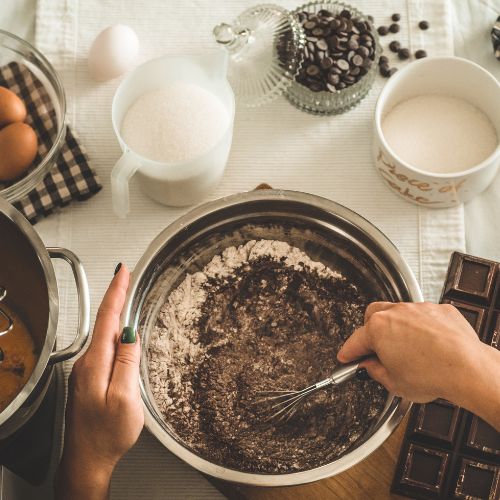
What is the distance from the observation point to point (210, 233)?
2.91ft

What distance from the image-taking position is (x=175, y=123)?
913mm

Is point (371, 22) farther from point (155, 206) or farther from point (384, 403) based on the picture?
point (384, 403)

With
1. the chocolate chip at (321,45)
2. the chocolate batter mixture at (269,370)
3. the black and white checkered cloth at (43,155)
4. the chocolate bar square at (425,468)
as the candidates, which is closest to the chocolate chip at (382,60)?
the chocolate chip at (321,45)

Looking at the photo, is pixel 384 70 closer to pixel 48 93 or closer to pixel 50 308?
pixel 48 93

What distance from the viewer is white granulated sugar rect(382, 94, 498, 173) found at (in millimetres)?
943

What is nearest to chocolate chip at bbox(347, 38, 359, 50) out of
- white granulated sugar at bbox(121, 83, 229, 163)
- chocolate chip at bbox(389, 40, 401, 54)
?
chocolate chip at bbox(389, 40, 401, 54)

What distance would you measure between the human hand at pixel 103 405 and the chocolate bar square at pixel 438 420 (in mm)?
363

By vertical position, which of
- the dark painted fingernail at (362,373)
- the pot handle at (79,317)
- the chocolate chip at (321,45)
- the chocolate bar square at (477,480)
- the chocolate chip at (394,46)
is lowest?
the chocolate bar square at (477,480)

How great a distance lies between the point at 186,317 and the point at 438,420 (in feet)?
1.20

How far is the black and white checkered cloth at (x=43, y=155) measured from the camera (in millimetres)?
967

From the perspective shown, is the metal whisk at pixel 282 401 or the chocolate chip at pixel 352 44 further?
the chocolate chip at pixel 352 44

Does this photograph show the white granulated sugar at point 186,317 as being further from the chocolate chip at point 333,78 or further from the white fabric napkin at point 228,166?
the chocolate chip at point 333,78

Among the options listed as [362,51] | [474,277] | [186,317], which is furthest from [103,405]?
[362,51]

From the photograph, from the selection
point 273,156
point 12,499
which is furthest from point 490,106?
point 12,499
